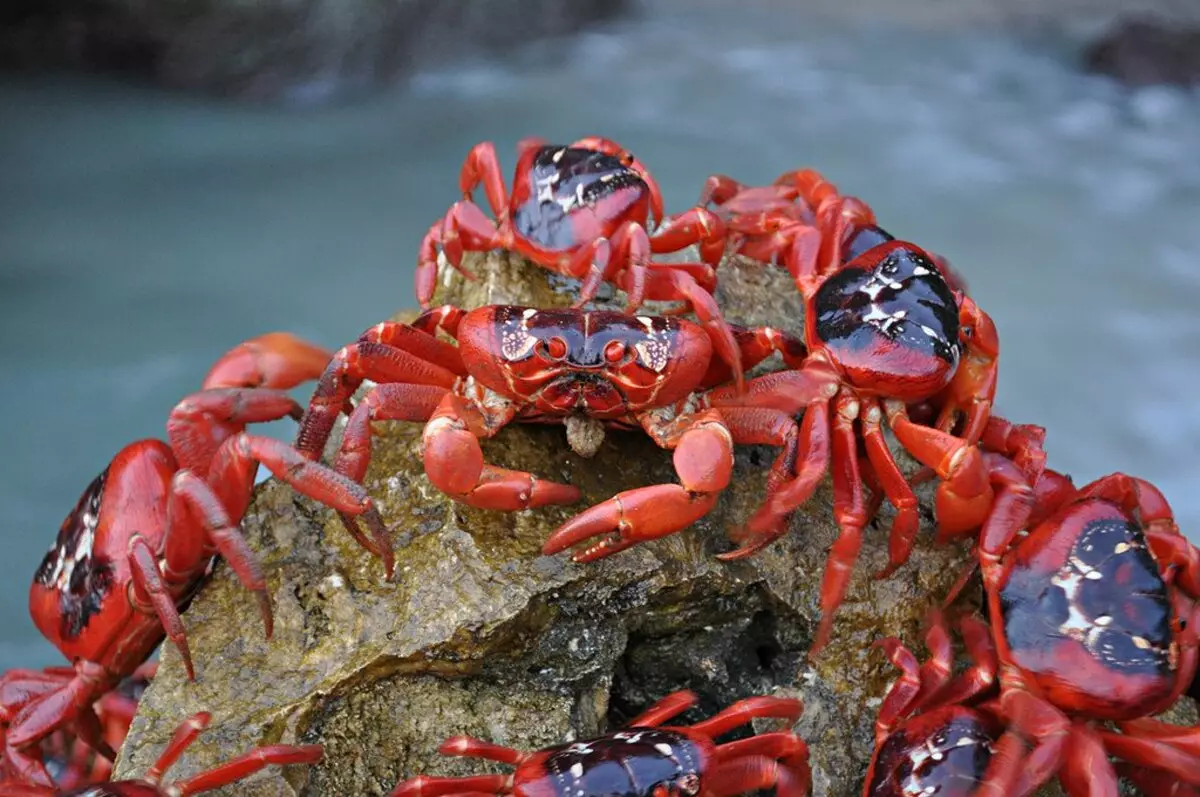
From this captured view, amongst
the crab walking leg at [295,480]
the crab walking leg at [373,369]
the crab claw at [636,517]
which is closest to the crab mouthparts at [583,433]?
the crab claw at [636,517]

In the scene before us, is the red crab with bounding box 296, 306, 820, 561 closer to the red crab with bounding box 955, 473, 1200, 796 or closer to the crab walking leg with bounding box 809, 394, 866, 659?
the crab walking leg with bounding box 809, 394, 866, 659

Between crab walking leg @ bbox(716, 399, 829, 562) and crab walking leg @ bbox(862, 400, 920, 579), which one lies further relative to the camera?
crab walking leg @ bbox(862, 400, 920, 579)

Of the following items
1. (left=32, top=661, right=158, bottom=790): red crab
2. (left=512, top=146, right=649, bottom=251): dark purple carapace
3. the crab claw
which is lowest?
(left=32, top=661, right=158, bottom=790): red crab

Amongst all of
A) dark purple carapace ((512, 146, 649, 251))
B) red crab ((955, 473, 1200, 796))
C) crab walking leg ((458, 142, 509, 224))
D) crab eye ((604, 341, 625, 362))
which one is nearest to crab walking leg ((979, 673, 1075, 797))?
red crab ((955, 473, 1200, 796))

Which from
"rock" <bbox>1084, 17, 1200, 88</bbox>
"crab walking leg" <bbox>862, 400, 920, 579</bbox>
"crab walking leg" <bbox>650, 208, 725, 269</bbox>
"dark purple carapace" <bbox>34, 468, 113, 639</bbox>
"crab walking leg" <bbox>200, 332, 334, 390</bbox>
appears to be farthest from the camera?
"rock" <bbox>1084, 17, 1200, 88</bbox>

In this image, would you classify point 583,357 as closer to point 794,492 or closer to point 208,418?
point 794,492

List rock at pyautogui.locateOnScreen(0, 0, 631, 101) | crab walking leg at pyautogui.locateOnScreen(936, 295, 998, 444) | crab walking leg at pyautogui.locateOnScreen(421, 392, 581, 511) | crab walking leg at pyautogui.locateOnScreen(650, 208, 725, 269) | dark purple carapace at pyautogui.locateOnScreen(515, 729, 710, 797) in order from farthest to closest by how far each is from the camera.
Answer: rock at pyautogui.locateOnScreen(0, 0, 631, 101)
crab walking leg at pyautogui.locateOnScreen(650, 208, 725, 269)
crab walking leg at pyautogui.locateOnScreen(936, 295, 998, 444)
crab walking leg at pyautogui.locateOnScreen(421, 392, 581, 511)
dark purple carapace at pyautogui.locateOnScreen(515, 729, 710, 797)

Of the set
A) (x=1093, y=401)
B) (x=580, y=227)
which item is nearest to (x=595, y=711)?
(x=580, y=227)

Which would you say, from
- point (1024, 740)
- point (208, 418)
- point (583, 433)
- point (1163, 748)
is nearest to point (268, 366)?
point (208, 418)
